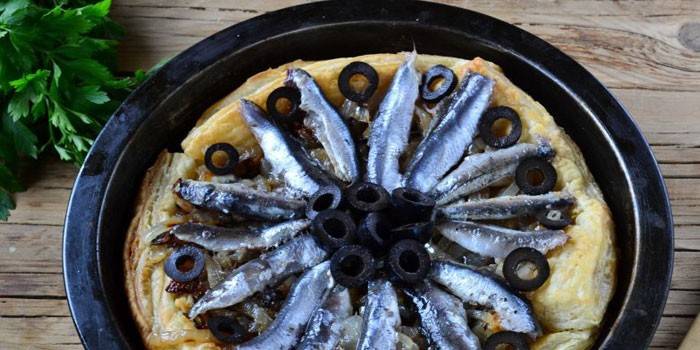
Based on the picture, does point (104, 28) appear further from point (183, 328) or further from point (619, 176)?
point (619, 176)

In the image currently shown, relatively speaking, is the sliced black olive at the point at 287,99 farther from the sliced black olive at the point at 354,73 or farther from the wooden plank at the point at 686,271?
the wooden plank at the point at 686,271

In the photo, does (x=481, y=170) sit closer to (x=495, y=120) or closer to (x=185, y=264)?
(x=495, y=120)

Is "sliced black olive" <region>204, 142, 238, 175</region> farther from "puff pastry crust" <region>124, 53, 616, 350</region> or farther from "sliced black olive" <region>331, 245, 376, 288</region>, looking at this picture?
"sliced black olive" <region>331, 245, 376, 288</region>

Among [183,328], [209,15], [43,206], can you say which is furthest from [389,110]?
[43,206]

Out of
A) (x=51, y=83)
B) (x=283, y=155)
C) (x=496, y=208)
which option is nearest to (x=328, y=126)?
(x=283, y=155)

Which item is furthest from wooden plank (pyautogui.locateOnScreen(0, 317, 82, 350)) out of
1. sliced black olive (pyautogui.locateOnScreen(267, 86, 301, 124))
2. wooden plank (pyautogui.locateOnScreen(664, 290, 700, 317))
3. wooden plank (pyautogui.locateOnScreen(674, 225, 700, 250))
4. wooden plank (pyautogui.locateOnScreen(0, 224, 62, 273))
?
wooden plank (pyautogui.locateOnScreen(674, 225, 700, 250))

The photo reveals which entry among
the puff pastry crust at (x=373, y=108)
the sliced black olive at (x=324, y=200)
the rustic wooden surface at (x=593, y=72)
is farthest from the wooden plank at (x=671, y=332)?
the sliced black olive at (x=324, y=200)
